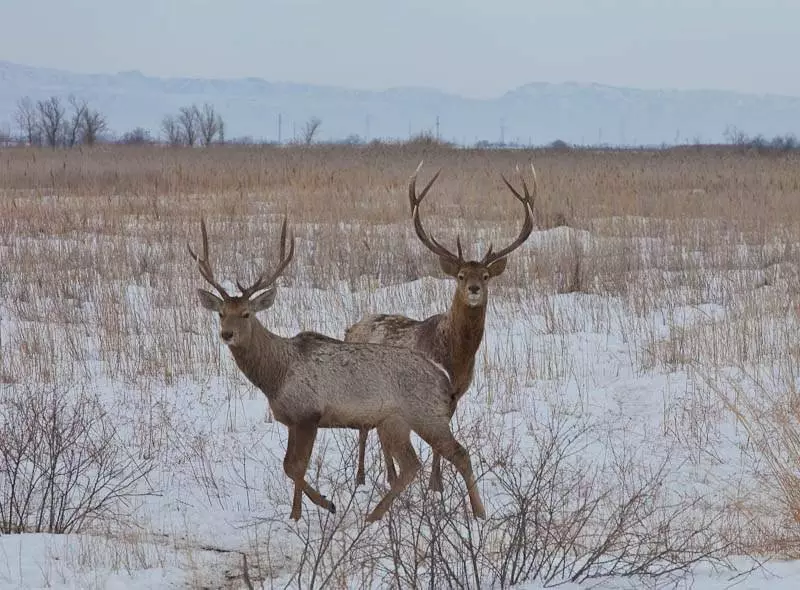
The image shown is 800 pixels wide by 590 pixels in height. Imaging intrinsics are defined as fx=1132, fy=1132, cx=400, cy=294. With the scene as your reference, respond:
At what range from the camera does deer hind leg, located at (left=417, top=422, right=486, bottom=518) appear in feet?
20.2

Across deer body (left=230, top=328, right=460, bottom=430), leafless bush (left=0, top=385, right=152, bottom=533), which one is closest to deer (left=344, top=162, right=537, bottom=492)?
deer body (left=230, top=328, right=460, bottom=430)

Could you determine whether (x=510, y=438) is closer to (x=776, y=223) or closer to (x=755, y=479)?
(x=755, y=479)

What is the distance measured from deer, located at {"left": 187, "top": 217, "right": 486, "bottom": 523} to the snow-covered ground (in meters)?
0.22

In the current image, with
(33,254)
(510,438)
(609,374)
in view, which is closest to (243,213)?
(33,254)

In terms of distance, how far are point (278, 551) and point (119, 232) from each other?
11.6 metres

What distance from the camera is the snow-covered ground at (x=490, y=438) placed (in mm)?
5125

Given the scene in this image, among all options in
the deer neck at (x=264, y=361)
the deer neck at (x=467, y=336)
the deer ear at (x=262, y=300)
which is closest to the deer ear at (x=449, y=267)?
the deer neck at (x=467, y=336)

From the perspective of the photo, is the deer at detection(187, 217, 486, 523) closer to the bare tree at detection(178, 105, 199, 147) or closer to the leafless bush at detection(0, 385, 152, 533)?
the leafless bush at detection(0, 385, 152, 533)

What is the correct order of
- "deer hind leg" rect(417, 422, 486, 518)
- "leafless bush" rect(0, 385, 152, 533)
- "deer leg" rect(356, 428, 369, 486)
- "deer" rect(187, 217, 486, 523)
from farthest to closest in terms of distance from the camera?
"deer leg" rect(356, 428, 369, 486) → "deer" rect(187, 217, 486, 523) → "deer hind leg" rect(417, 422, 486, 518) → "leafless bush" rect(0, 385, 152, 533)

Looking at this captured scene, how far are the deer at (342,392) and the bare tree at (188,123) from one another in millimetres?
61613

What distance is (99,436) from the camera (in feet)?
25.2

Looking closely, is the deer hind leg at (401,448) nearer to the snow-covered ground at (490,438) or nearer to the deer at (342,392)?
the deer at (342,392)

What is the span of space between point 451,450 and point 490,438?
82 cm

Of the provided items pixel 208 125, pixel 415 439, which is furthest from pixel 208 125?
pixel 415 439
